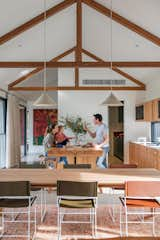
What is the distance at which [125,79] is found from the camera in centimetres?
983

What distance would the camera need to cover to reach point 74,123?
9.71 metres

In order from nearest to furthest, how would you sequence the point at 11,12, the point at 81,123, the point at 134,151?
the point at 11,12
the point at 134,151
the point at 81,123

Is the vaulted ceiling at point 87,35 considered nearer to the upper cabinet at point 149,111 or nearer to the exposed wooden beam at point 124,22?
the exposed wooden beam at point 124,22

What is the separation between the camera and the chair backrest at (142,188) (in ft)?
10.8

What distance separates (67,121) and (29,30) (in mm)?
3698

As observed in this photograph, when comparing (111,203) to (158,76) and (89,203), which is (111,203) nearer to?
(89,203)

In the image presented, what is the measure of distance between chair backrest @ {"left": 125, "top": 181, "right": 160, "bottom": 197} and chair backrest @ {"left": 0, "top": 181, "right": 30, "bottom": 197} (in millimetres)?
1071

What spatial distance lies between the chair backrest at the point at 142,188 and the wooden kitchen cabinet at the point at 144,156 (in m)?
3.49

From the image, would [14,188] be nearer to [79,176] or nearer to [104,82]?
[79,176]

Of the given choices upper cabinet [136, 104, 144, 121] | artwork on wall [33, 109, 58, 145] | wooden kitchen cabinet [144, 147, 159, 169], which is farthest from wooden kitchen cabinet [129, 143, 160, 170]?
artwork on wall [33, 109, 58, 145]

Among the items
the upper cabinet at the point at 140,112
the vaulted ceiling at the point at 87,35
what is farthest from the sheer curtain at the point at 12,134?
the upper cabinet at the point at 140,112

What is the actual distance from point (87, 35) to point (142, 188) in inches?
214

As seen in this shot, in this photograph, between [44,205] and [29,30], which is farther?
[29,30]

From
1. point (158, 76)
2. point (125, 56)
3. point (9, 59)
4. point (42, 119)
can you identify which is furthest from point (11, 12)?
point (42, 119)
